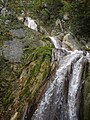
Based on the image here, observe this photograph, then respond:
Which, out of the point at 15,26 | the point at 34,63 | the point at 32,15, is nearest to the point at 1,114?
the point at 34,63

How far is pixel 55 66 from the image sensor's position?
1145cm

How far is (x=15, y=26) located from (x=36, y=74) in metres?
7.64

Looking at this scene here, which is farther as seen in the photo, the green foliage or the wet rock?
the wet rock

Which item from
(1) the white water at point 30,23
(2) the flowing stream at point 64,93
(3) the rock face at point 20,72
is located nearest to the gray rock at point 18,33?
(3) the rock face at point 20,72

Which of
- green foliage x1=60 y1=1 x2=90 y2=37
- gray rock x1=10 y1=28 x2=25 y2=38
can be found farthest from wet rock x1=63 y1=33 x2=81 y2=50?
gray rock x1=10 y1=28 x2=25 y2=38

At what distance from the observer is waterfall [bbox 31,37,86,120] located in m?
9.92

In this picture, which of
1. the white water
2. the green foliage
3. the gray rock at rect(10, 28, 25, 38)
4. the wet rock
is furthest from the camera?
the white water

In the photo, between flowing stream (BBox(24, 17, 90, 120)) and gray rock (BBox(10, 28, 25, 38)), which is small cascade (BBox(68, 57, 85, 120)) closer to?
Result: flowing stream (BBox(24, 17, 90, 120))

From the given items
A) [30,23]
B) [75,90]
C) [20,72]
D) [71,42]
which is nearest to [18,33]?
[71,42]

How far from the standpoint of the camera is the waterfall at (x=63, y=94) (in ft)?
32.6

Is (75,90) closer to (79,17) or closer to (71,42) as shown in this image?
(71,42)

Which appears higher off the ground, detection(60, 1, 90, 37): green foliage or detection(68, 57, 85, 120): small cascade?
detection(60, 1, 90, 37): green foliage

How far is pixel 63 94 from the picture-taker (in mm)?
10391

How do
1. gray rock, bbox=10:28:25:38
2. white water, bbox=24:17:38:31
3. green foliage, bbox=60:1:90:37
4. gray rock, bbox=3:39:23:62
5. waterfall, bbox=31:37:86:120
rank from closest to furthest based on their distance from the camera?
1. waterfall, bbox=31:37:86:120
2. gray rock, bbox=3:39:23:62
3. gray rock, bbox=10:28:25:38
4. green foliage, bbox=60:1:90:37
5. white water, bbox=24:17:38:31
